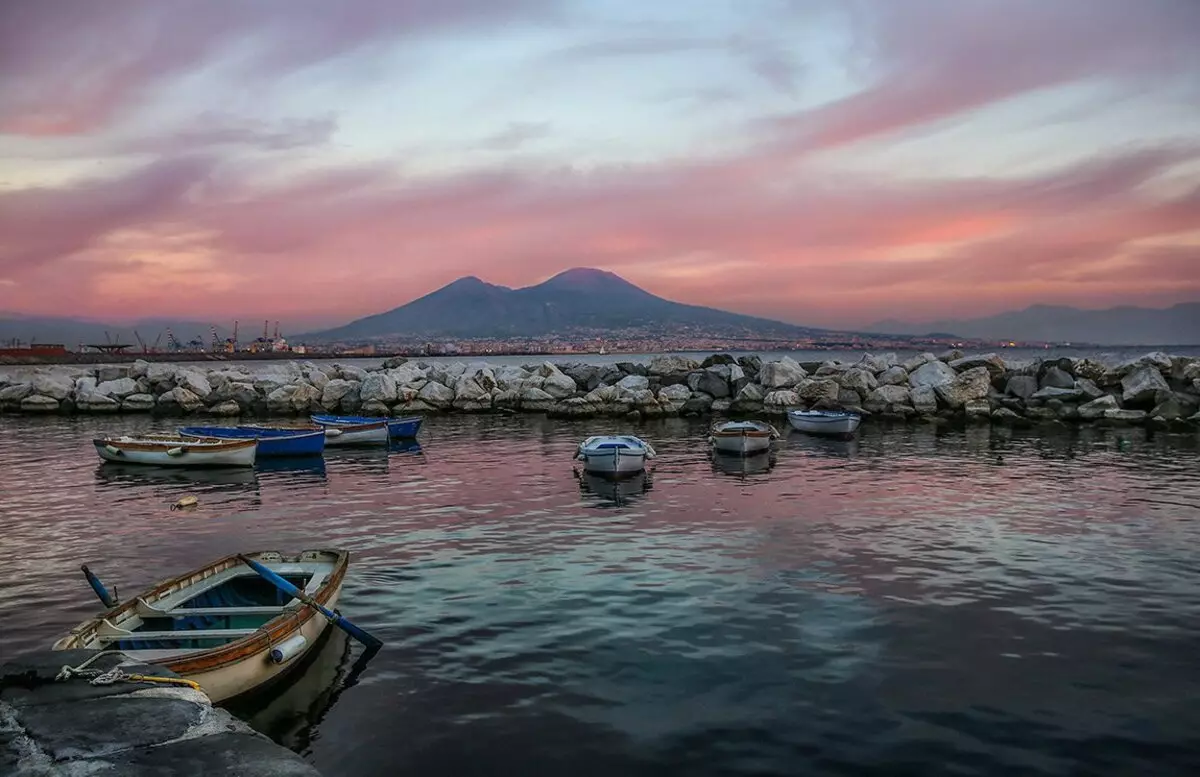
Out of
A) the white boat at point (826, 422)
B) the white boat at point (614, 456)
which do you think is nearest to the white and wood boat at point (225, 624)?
the white boat at point (614, 456)

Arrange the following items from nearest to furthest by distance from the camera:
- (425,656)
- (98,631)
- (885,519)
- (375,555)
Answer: (98,631) → (425,656) → (375,555) → (885,519)

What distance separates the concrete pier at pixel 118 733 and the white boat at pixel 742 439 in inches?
1122

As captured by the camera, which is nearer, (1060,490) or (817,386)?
(1060,490)

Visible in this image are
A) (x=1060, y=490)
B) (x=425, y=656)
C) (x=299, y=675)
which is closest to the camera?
(x=299, y=675)

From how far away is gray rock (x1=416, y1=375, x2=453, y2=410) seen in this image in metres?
56.9

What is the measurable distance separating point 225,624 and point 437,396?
45.4 m

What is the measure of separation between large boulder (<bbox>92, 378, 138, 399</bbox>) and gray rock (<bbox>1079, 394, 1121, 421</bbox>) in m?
68.1

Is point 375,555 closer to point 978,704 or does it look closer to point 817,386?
point 978,704

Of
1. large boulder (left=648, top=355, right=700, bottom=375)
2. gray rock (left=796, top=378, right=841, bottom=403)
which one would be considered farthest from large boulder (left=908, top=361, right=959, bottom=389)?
large boulder (left=648, top=355, right=700, bottom=375)

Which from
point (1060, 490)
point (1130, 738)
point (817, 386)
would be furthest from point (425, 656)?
point (817, 386)

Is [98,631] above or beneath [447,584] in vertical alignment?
above

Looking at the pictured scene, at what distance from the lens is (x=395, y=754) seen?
374 inches

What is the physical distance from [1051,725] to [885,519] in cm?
1221

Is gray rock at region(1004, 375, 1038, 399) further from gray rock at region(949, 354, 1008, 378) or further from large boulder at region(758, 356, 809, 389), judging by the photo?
large boulder at region(758, 356, 809, 389)
